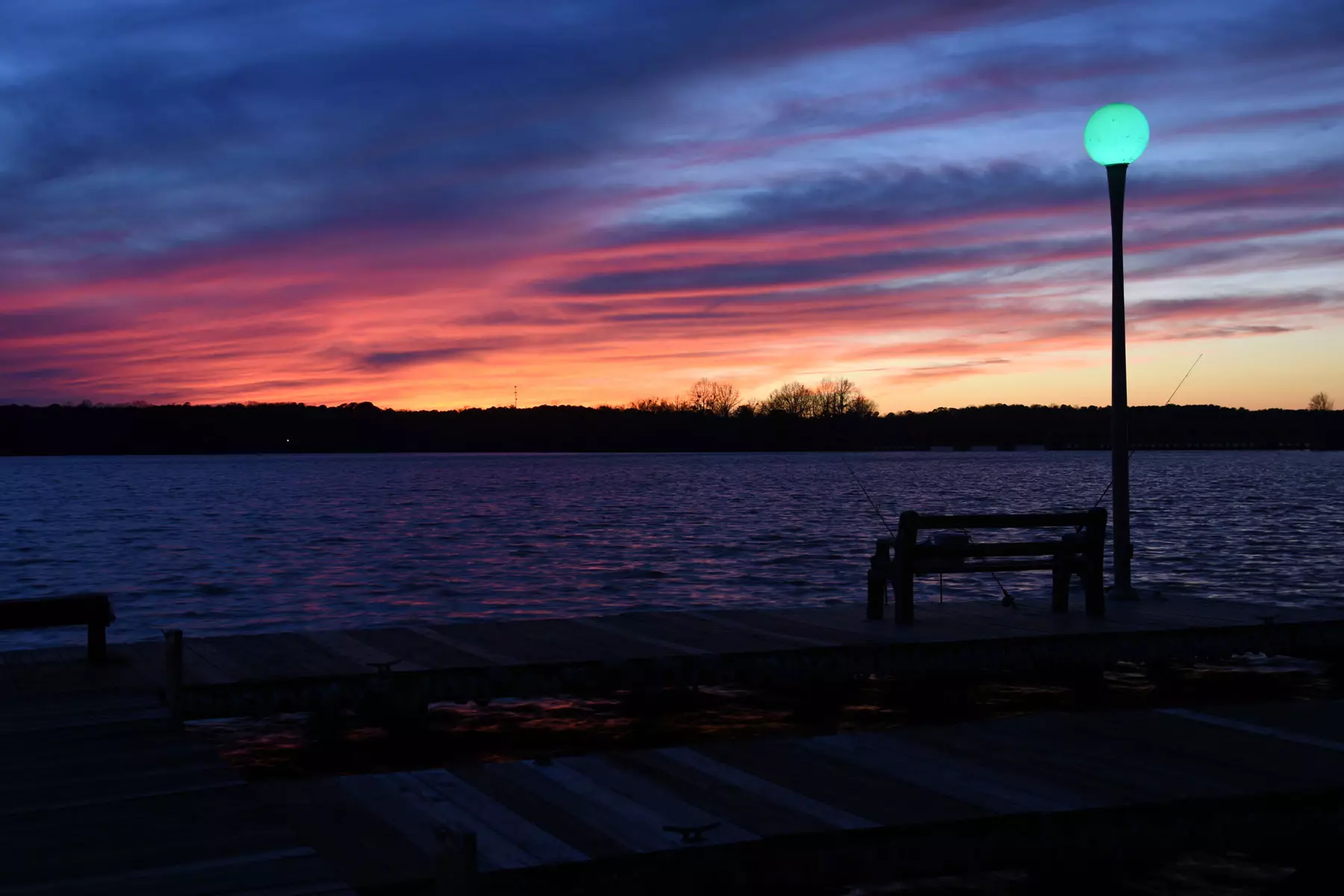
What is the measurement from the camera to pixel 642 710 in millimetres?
13203

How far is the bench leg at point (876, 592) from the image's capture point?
13.6 metres

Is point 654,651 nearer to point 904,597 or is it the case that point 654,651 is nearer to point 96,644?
point 904,597

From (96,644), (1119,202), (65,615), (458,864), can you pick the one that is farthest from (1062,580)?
(458,864)

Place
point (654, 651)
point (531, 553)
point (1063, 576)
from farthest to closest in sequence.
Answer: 1. point (531, 553)
2. point (1063, 576)
3. point (654, 651)

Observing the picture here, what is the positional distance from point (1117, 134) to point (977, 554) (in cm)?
518

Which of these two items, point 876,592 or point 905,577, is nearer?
point 905,577

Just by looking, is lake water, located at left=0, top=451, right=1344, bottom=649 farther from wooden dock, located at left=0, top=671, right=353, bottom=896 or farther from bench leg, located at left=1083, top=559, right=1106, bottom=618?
wooden dock, located at left=0, top=671, right=353, bottom=896

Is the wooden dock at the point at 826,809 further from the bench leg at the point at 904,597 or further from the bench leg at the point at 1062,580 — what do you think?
the bench leg at the point at 1062,580

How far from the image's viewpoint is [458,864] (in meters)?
3.95

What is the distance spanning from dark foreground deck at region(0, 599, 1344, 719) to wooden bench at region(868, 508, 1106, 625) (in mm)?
285

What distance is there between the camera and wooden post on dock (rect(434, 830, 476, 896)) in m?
3.93

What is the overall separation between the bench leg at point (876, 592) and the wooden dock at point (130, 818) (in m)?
7.36

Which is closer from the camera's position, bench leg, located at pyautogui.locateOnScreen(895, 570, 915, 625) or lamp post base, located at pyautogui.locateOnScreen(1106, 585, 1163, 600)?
bench leg, located at pyautogui.locateOnScreen(895, 570, 915, 625)

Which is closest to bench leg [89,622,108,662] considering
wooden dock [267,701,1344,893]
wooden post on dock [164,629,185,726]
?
wooden post on dock [164,629,185,726]
